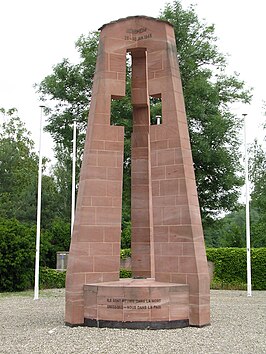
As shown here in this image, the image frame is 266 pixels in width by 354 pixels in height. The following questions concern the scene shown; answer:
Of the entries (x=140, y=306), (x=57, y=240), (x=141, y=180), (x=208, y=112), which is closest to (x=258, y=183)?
(x=208, y=112)

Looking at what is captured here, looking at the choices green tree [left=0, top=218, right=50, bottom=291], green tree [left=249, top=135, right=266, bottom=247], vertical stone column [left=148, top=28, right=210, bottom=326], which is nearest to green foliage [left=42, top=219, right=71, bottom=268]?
green tree [left=0, top=218, right=50, bottom=291]

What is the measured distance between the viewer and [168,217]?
11.9 metres

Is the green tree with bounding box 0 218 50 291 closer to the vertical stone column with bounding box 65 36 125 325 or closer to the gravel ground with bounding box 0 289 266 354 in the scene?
the gravel ground with bounding box 0 289 266 354

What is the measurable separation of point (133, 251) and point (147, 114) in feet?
12.6

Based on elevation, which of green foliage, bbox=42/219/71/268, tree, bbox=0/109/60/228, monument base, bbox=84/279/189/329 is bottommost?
monument base, bbox=84/279/189/329

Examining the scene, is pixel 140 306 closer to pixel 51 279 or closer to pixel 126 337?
pixel 126 337

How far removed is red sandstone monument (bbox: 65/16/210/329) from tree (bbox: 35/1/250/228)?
14627 mm

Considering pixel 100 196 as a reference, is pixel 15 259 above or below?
below

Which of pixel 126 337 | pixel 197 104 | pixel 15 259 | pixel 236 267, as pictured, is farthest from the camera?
pixel 197 104

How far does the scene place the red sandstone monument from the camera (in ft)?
36.1

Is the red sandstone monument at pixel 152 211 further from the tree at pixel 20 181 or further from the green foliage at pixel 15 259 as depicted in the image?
the tree at pixel 20 181

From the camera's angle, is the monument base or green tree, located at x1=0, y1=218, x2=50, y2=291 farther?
green tree, located at x1=0, y1=218, x2=50, y2=291

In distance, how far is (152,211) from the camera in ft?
41.0

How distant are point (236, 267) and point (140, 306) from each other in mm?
15008
